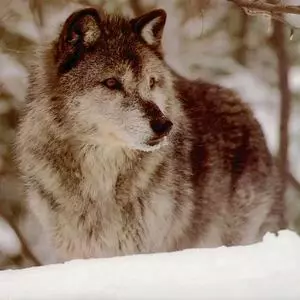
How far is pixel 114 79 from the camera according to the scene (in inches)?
54.1

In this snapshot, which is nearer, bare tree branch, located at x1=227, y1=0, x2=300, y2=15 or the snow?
the snow

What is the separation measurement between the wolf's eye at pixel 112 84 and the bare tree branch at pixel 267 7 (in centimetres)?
32

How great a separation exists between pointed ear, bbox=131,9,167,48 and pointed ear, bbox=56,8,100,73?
84 mm

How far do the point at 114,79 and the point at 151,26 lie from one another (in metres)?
0.14

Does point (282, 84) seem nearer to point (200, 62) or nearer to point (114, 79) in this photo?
point (200, 62)

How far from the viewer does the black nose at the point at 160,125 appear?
52.2 inches

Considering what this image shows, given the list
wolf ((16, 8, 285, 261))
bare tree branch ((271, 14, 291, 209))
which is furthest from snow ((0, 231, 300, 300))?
bare tree branch ((271, 14, 291, 209))

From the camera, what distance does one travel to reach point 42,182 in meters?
1.46

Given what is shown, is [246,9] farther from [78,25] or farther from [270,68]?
[78,25]

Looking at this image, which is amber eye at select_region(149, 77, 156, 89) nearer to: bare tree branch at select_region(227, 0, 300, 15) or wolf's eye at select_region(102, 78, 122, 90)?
wolf's eye at select_region(102, 78, 122, 90)

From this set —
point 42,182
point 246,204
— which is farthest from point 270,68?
point 42,182

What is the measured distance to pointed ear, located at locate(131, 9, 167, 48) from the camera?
1409mm

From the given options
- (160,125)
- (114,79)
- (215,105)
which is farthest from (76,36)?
(215,105)

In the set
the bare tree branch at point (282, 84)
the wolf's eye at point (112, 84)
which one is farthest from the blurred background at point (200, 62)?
the wolf's eye at point (112, 84)
